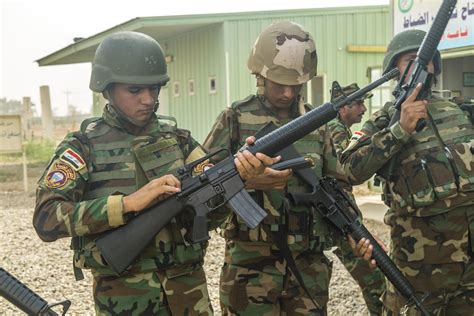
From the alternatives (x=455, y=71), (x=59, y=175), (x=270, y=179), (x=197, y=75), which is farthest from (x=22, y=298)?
(x=197, y=75)

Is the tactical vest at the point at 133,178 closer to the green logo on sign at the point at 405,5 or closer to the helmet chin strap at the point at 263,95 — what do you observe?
the helmet chin strap at the point at 263,95

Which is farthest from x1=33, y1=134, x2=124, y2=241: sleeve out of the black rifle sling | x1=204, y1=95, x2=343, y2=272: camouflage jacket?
the black rifle sling

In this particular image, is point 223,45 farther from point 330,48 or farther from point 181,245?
point 181,245

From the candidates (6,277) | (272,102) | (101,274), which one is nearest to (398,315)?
(272,102)

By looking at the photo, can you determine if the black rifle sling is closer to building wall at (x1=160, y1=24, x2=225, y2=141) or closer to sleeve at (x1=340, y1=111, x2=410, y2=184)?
sleeve at (x1=340, y1=111, x2=410, y2=184)

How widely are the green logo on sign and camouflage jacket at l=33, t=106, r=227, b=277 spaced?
17.6ft

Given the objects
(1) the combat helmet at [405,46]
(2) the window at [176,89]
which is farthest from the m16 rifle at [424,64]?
(2) the window at [176,89]

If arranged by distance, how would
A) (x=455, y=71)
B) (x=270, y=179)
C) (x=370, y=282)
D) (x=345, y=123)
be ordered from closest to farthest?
(x=270, y=179), (x=370, y=282), (x=345, y=123), (x=455, y=71)

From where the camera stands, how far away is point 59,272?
6.69 meters

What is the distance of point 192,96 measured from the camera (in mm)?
14922

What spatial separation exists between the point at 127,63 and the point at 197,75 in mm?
11990

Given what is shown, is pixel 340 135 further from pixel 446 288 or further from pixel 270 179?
pixel 270 179

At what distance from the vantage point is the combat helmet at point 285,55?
301 cm

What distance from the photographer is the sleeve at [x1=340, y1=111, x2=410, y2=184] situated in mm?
3064
